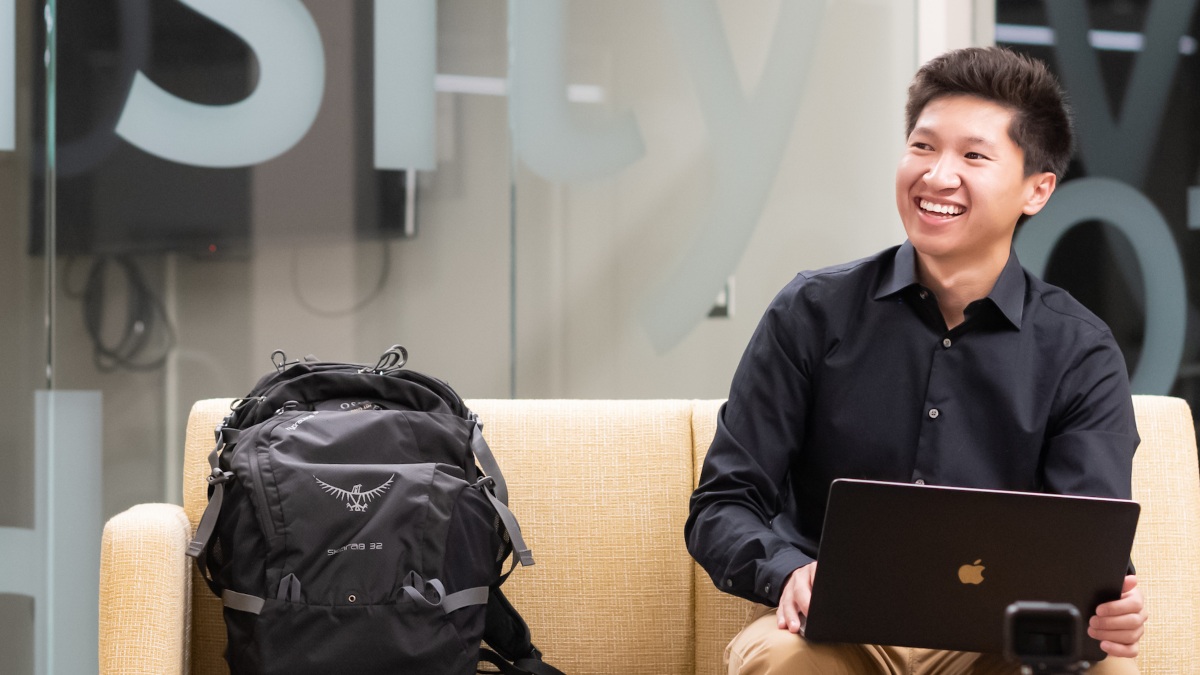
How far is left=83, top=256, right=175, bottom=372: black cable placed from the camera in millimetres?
2945

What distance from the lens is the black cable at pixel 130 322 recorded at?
9.66 feet

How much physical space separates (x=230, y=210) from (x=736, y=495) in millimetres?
1800

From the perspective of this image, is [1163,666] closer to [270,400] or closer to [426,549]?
[426,549]

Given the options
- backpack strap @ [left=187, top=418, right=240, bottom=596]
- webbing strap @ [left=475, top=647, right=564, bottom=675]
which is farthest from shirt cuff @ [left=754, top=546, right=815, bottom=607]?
backpack strap @ [left=187, top=418, right=240, bottom=596]

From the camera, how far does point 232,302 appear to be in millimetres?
3037

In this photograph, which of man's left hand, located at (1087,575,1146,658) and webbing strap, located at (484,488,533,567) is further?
webbing strap, located at (484,488,533,567)

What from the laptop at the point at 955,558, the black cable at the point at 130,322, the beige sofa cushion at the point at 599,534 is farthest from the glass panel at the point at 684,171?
the laptop at the point at 955,558

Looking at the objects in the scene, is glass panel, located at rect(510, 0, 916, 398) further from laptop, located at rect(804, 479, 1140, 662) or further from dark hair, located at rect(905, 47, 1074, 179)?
laptop, located at rect(804, 479, 1140, 662)

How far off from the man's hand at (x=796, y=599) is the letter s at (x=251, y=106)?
6.54 feet

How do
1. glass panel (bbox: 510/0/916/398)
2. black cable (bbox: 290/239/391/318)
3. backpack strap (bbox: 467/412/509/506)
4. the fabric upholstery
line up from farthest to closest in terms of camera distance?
glass panel (bbox: 510/0/916/398)
black cable (bbox: 290/239/391/318)
the fabric upholstery
backpack strap (bbox: 467/412/509/506)

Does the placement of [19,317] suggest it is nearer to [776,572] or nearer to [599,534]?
[599,534]

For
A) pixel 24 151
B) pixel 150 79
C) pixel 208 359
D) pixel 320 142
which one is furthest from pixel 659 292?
pixel 24 151

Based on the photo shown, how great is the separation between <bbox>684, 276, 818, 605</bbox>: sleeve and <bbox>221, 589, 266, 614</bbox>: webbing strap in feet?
2.05

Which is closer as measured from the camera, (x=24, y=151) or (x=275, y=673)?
(x=275, y=673)
